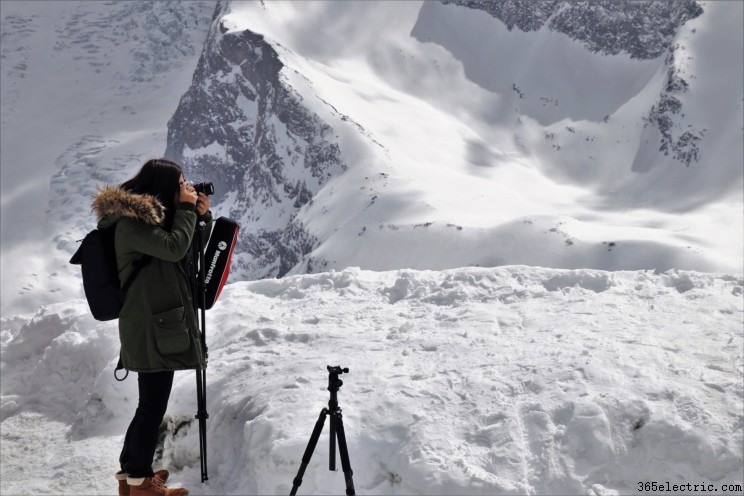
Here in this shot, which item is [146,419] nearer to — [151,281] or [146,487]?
[146,487]

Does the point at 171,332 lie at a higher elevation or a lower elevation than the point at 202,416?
higher

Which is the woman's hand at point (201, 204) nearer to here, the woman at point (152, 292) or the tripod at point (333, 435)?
the woman at point (152, 292)

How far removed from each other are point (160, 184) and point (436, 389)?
364 cm

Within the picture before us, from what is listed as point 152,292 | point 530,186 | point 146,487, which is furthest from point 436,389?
point 530,186

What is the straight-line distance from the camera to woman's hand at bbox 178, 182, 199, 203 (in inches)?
245

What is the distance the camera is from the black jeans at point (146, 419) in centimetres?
617

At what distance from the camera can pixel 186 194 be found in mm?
6234

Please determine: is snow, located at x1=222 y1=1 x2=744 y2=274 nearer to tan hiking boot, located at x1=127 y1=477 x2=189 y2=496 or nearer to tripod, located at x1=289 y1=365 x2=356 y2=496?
tripod, located at x1=289 y1=365 x2=356 y2=496

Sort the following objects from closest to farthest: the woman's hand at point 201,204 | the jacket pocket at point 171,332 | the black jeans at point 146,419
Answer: the jacket pocket at point 171,332, the black jeans at point 146,419, the woman's hand at point 201,204

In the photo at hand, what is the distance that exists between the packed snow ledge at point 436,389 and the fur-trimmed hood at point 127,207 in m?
2.59

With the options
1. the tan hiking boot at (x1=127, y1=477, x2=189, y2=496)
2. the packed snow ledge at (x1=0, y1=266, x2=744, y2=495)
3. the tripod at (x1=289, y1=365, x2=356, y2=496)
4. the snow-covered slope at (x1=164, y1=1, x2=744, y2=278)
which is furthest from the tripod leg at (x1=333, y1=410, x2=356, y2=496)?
the snow-covered slope at (x1=164, y1=1, x2=744, y2=278)

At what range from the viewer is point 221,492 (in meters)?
7.41

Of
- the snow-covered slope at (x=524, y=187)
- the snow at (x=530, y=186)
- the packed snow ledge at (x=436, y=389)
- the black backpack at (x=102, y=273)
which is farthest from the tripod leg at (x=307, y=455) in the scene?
the snow-covered slope at (x=524, y=187)

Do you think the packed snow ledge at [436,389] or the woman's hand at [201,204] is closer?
the woman's hand at [201,204]
